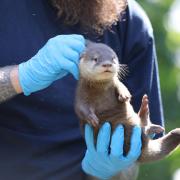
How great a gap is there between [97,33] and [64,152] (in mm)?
699

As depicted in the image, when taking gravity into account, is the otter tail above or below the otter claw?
below

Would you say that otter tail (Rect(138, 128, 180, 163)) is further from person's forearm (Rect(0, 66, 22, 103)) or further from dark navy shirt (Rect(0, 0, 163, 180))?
person's forearm (Rect(0, 66, 22, 103))

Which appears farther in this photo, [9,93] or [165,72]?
[165,72]

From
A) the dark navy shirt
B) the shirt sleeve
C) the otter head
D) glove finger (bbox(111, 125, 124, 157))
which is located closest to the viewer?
the otter head

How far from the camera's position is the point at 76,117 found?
19.6ft

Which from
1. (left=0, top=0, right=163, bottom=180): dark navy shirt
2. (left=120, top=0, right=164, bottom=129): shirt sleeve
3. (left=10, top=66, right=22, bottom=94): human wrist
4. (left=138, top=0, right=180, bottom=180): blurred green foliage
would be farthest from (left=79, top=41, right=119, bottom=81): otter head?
(left=138, top=0, right=180, bottom=180): blurred green foliage

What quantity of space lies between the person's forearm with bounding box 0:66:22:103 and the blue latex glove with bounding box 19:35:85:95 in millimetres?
37

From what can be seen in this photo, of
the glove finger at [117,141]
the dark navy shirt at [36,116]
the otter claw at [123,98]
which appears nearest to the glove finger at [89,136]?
the glove finger at [117,141]

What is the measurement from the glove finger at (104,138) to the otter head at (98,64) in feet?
0.82

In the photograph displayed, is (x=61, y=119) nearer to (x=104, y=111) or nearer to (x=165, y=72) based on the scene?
(x=104, y=111)

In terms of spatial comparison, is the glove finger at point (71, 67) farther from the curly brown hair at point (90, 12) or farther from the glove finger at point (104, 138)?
the curly brown hair at point (90, 12)

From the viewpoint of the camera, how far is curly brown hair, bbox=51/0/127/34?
5930 mm

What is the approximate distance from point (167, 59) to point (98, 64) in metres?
10.4

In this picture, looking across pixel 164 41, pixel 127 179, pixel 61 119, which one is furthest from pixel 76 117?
pixel 164 41
